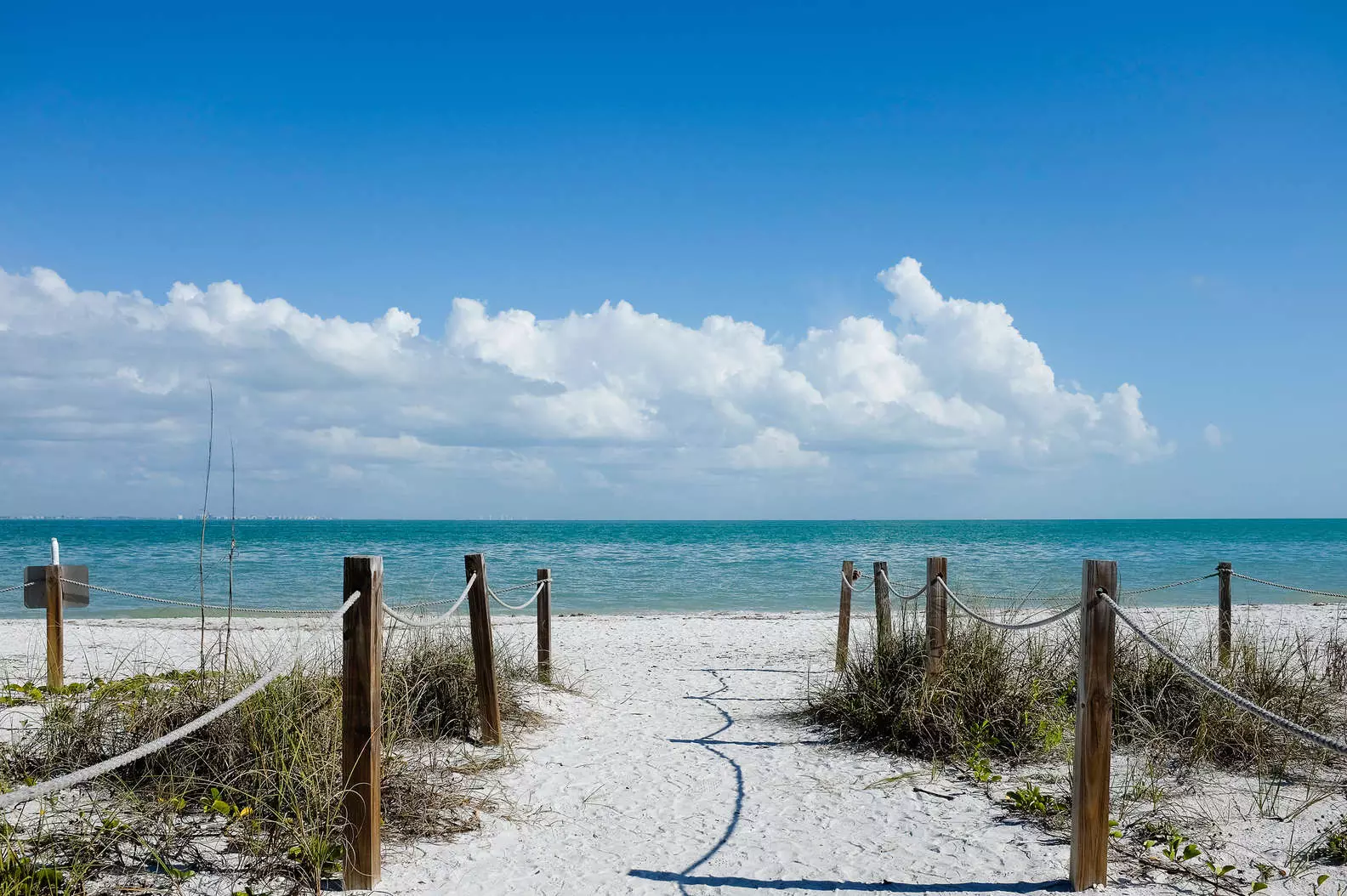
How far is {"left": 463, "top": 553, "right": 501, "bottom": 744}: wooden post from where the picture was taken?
611 centimetres

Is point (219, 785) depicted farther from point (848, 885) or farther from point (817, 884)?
point (848, 885)

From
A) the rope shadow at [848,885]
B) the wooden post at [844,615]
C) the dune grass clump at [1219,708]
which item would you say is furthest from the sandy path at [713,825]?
the dune grass clump at [1219,708]

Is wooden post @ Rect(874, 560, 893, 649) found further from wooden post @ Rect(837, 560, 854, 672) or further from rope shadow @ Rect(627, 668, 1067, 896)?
rope shadow @ Rect(627, 668, 1067, 896)

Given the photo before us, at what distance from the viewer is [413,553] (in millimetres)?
Answer: 54031

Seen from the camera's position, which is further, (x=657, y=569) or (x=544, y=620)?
(x=657, y=569)

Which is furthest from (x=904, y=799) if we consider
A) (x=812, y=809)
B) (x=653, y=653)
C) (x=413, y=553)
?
(x=413, y=553)

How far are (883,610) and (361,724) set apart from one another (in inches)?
193

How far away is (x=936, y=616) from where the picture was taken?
6402 millimetres

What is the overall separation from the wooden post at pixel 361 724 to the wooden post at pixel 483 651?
6.98 ft

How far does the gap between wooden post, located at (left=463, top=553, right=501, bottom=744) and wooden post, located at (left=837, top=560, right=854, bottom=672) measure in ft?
12.3

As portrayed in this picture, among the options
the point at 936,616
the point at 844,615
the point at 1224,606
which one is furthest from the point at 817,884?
the point at 1224,606

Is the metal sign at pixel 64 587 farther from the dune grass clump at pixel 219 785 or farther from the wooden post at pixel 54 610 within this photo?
the dune grass clump at pixel 219 785

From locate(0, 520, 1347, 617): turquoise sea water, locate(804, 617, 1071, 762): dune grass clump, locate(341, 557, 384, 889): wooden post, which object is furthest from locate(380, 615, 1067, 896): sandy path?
locate(0, 520, 1347, 617): turquoise sea water

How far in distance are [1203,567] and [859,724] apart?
3803 cm
